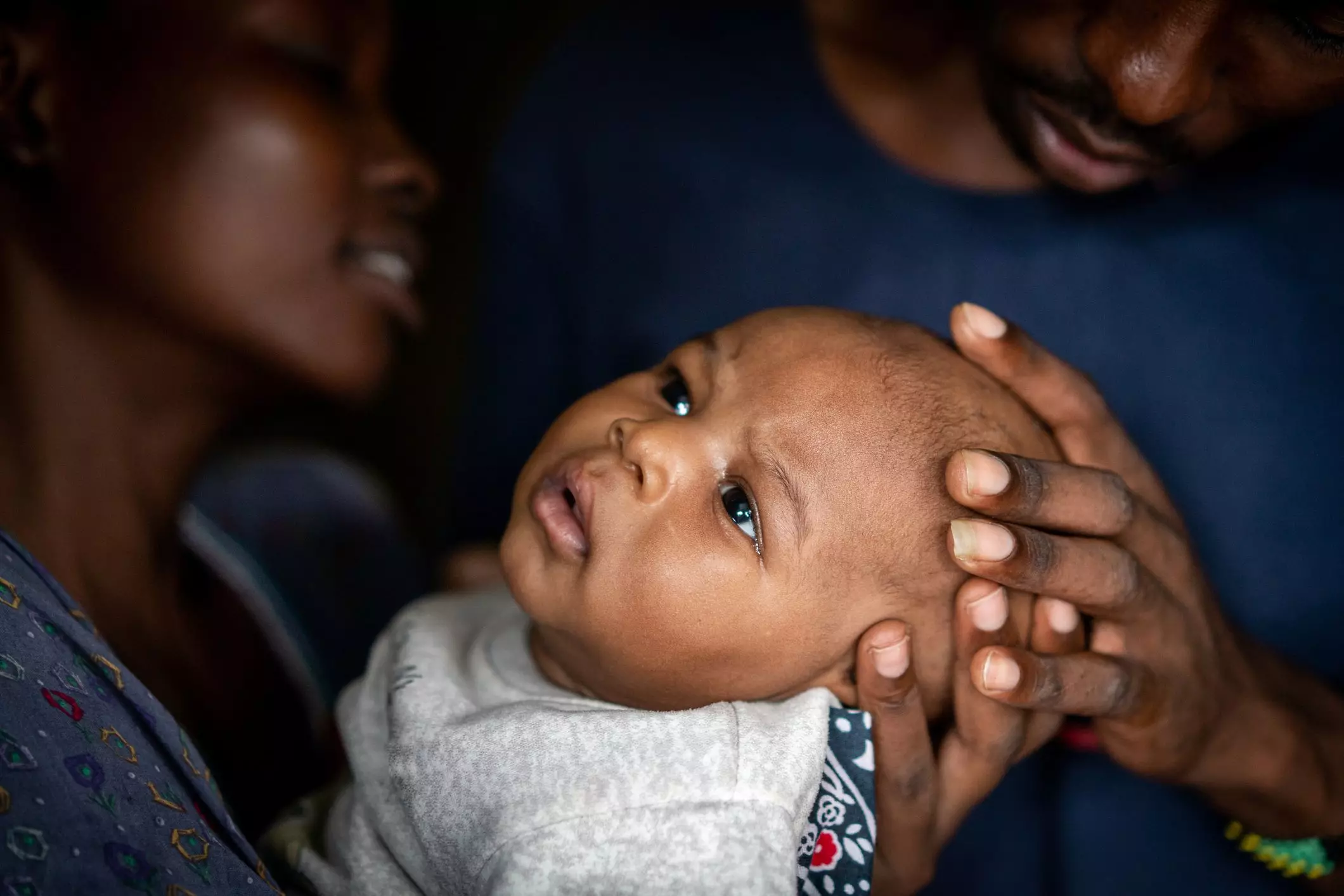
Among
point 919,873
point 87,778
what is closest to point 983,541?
point 919,873

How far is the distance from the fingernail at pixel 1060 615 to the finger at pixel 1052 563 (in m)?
0.04

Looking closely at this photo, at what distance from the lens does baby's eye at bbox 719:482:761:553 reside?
1.03m

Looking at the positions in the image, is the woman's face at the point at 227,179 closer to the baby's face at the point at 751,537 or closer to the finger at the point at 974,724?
the baby's face at the point at 751,537

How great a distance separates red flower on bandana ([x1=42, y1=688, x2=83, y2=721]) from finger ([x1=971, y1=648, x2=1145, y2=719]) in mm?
754

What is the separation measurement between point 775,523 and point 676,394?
0.23 meters

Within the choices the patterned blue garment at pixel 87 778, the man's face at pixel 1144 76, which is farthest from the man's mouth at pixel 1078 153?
the patterned blue garment at pixel 87 778

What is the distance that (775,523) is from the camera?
100cm

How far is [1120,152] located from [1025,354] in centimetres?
36

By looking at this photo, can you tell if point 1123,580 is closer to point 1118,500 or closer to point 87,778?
point 1118,500

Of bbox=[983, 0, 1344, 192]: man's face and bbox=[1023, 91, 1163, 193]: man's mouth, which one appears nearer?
bbox=[983, 0, 1344, 192]: man's face

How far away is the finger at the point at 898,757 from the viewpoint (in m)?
0.96

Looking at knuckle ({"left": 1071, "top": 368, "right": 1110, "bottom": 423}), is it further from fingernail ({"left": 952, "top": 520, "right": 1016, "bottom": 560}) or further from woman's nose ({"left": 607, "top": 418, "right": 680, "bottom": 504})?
woman's nose ({"left": 607, "top": 418, "right": 680, "bottom": 504})

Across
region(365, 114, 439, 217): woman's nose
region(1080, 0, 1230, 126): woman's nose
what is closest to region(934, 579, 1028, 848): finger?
region(1080, 0, 1230, 126): woman's nose

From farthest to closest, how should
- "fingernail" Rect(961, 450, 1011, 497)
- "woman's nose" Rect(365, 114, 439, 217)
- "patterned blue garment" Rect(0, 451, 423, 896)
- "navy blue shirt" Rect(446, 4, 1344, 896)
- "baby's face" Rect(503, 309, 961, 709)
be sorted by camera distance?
"woman's nose" Rect(365, 114, 439, 217) → "navy blue shirt" Rect(446, 4, 1344, 896) → "baby's face" Rect(503, 309, 961, 709) → "fingernail" Rect(961, 450, 1011, 497) → "patterned blue garment" Rect(0, 451, 423, 896)
